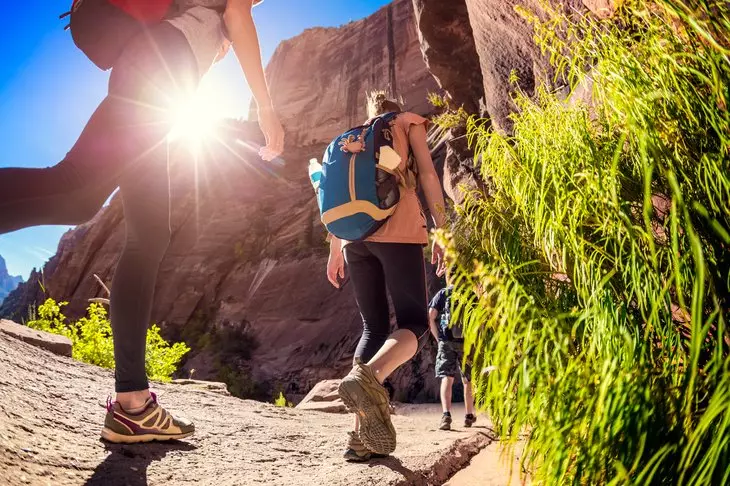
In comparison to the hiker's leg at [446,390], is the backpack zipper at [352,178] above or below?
above

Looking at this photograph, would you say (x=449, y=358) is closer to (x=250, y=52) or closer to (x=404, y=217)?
(x=404, y=217)

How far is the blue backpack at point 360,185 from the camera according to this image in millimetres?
2311

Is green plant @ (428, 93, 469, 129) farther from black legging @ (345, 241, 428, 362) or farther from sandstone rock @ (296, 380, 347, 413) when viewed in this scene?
sandstone rock @ (296, 380, 347, 413)

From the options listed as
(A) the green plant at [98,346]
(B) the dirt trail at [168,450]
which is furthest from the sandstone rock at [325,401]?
(B) the dirt trail at [168,450]

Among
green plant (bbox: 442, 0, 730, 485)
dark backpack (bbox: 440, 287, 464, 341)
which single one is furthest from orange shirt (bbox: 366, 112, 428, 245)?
dark backpack (bbox: 440, 287, 464, 341)

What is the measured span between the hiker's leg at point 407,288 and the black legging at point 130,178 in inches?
39.1

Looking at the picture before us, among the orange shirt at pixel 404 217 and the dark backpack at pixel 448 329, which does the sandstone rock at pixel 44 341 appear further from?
the orange shirt at pixel 404 217

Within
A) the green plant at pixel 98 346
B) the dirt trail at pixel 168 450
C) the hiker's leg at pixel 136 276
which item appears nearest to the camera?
the dirt trail at pixel 168 450

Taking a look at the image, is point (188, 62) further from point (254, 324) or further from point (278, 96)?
point (278, 96)

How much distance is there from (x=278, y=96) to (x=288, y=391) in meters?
24.7

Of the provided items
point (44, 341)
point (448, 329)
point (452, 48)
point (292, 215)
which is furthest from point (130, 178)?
point (292, 215)

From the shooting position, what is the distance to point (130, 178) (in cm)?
185

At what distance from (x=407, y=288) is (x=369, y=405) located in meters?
0.58

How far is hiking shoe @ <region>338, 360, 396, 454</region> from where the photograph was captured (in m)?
1.95
